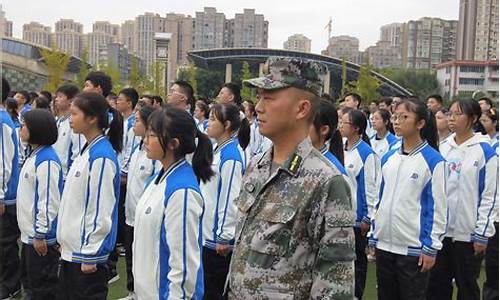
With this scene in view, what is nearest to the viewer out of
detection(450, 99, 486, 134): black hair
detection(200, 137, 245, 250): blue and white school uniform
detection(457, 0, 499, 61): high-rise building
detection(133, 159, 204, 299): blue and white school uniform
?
detection(133, 159, 204, 299): blue and white school uniform

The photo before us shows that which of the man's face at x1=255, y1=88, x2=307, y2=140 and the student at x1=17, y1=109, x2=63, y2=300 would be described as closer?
the man's face at x1=255, y1=88, x2=307, y2=140

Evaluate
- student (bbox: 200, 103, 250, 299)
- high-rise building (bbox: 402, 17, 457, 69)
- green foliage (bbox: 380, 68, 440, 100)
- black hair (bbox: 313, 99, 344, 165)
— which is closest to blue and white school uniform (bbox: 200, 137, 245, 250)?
student (bbox: 200, 103, 250, 299)

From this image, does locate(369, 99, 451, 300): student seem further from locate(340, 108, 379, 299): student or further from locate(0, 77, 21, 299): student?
locate(0, 77, 21, 299): student

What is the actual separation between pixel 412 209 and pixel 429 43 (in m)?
73.2

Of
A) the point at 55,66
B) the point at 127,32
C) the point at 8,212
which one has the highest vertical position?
the point at 127,32

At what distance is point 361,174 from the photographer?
534cm

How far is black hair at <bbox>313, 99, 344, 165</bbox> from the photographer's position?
411 centimetres

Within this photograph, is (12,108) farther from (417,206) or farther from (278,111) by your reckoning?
(278,111)

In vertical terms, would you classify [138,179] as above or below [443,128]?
below

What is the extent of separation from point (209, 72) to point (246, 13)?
31327 millimetres

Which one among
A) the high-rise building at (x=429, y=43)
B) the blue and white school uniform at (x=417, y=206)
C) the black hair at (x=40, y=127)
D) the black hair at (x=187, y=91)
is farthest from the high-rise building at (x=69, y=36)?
the blue and white school uniform at (x=417, y=206)

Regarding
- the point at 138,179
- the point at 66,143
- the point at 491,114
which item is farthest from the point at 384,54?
the point at 138,179

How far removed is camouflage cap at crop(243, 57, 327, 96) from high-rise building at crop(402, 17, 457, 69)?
73.2m

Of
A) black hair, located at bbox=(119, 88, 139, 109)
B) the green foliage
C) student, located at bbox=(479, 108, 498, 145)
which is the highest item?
the green foliage
